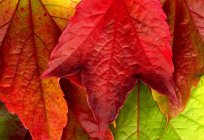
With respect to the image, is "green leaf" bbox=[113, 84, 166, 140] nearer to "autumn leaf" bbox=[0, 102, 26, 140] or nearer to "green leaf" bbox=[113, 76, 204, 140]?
"green leaf" bbox=[113, 76, 204, 140]

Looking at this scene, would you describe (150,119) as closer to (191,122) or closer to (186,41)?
(191,122)

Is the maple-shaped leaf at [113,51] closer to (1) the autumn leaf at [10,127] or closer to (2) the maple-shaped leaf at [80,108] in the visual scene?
(2) the maple-shaped leaf at [80,108]

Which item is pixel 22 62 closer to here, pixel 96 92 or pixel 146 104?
pixel 96 92

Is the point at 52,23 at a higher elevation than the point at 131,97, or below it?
higher

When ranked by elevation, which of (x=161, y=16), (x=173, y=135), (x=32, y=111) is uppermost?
(x=161, y=16)

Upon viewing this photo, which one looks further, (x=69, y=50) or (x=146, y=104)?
(x=146, y=104)

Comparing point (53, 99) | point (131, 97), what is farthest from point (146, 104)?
point (53, 99)

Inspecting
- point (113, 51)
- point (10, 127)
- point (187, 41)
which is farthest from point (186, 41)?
point (10, 127)

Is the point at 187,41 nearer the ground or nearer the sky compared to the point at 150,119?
nearer the sky
